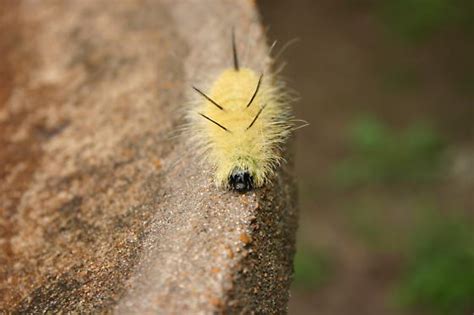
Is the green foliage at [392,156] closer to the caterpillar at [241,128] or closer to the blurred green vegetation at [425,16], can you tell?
the blurred green vegetation at [425,16]

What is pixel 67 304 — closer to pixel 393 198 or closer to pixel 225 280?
pixel 225 280

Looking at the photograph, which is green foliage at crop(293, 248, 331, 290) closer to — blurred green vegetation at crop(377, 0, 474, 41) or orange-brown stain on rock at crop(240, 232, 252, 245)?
blurred green vegetation at crop(377, 0, 474, 41)

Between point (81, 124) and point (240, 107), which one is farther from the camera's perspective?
point (81, 124)

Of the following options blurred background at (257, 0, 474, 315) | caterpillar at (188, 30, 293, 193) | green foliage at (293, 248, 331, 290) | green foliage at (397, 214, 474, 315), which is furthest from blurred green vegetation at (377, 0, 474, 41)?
caterpillar at (188, 30, 293, 193)

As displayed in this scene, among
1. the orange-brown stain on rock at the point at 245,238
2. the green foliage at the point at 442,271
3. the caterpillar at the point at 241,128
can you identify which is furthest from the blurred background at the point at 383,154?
the orange-brown stain on rock at the point at 245,238

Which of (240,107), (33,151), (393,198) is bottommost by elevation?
(33,151)

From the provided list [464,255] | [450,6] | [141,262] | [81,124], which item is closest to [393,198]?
[464,255]

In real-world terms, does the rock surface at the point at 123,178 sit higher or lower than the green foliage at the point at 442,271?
lower
